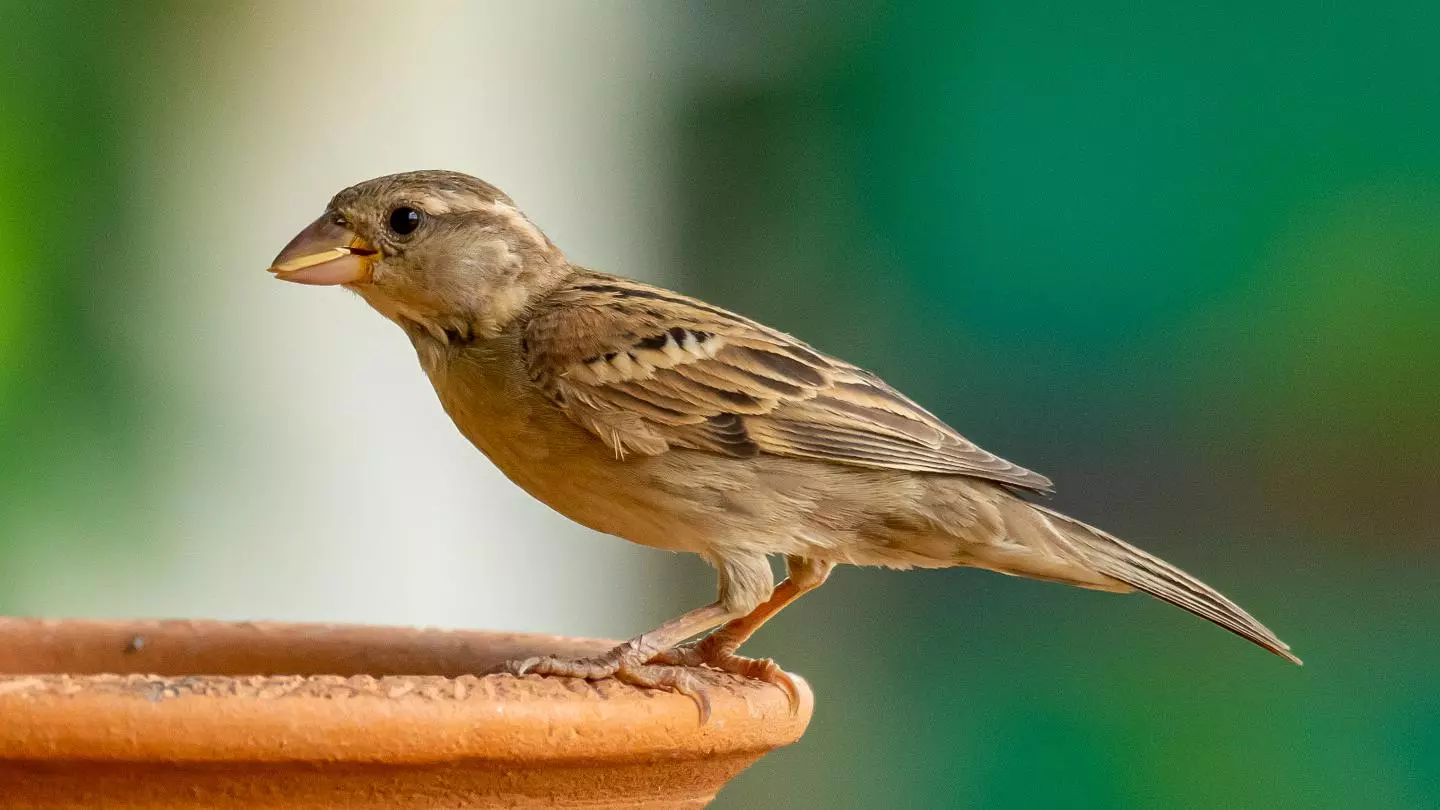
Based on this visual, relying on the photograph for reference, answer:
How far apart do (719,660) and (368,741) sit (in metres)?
0.95

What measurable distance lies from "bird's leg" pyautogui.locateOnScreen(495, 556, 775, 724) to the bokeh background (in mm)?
1980

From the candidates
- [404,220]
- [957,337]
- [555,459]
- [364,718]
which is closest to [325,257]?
[404,220]

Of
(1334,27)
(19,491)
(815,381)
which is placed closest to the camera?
(815,381)

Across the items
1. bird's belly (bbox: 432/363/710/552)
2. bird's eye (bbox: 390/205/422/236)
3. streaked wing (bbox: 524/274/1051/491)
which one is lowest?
bird's belly (bbox: 432/363/710/552)

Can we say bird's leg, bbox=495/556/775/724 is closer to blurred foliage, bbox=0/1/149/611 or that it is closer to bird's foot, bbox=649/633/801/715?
bird's foot, bbox=649/633/801/715

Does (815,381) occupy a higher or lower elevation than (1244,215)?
lower

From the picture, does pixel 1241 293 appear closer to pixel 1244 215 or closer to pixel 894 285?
pixel 1244 215

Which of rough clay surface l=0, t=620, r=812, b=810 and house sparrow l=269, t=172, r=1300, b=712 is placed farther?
house sparrow l=269, t=172, r=1300, b=712

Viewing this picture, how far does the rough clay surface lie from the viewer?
1.49m

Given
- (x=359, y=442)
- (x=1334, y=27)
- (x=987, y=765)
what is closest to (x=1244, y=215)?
(x=1334, y=27)

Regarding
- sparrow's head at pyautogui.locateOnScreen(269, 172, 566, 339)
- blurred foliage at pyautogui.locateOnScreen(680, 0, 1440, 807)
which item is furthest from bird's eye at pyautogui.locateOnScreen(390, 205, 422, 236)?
blurred foliage at pyautogui.locateOnScreen(680, 0, 1440, 807)

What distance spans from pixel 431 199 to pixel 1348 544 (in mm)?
2972

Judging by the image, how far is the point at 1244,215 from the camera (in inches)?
171

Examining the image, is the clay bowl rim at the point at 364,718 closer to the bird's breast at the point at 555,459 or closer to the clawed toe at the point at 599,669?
the clawed toe at the point at 599,669
